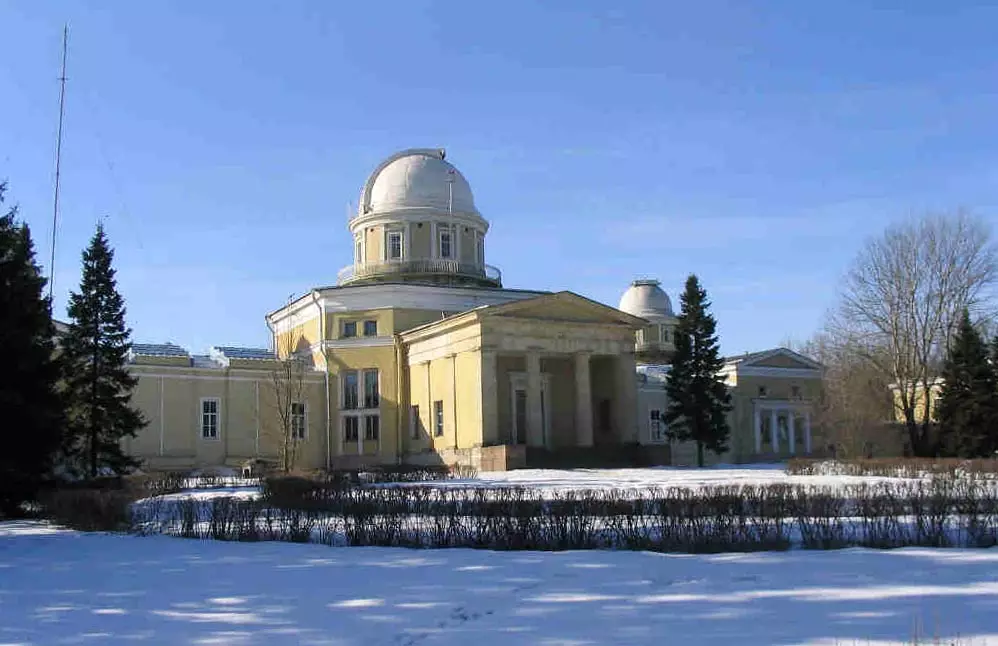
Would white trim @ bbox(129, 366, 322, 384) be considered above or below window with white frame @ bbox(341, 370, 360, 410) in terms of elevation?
above

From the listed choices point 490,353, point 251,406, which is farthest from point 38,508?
point 251,406

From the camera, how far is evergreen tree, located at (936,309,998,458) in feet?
158

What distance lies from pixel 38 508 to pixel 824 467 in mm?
26410

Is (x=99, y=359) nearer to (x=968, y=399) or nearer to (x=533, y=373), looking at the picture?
(x=533, y=373)

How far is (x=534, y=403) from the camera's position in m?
46.8

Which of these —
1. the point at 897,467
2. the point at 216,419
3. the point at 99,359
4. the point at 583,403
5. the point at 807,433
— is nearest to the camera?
the point at 897,467

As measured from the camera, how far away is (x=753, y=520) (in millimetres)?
14578

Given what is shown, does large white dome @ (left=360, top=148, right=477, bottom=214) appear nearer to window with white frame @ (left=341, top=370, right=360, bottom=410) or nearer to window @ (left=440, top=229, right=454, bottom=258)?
window @ (left=440, top=229, right=454, bottom=258)

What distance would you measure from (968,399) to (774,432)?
696 inches

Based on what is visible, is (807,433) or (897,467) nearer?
(897,467)

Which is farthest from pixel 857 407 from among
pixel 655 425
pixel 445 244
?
pixel 445 244

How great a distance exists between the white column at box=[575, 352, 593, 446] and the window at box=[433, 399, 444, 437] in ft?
22.8

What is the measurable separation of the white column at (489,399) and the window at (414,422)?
741 centimetres

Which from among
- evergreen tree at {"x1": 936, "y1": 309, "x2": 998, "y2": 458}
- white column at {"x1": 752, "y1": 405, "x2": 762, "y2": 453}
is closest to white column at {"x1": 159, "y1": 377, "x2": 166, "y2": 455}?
white column at {"x1": 752, "y1": 405, "x2": 762, "y2": 453}
